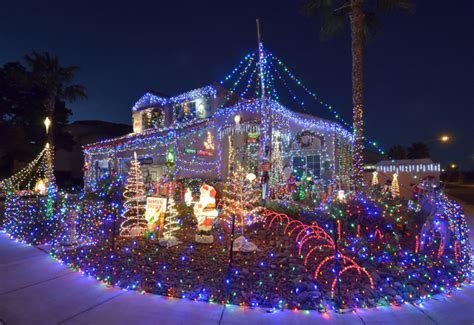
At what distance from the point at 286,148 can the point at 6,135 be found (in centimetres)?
1960

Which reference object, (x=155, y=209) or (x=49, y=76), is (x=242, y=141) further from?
(x=49, y=76)

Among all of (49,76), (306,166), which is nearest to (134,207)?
(306,166)

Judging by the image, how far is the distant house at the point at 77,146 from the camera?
31000mm

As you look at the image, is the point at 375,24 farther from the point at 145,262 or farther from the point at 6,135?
the point at 6,135

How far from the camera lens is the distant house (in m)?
31.0

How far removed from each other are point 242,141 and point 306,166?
3429 mm

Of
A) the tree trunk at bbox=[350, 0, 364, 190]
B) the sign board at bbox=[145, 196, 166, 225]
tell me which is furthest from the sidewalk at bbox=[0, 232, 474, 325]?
the tree trunk at bbox=[350, 0, 364, 190]

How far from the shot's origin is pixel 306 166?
15.4 meters

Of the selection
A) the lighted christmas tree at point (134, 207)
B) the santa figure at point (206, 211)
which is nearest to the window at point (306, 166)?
the santa figure at point (206, 211)

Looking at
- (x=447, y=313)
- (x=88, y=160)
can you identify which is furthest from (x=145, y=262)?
(x=88, y=160)

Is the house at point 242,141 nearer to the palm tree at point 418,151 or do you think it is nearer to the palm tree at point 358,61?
the palm tree at point 358,61

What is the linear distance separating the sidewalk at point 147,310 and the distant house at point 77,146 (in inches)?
1123

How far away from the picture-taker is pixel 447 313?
4.36 m

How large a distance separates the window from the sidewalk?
992 cm
